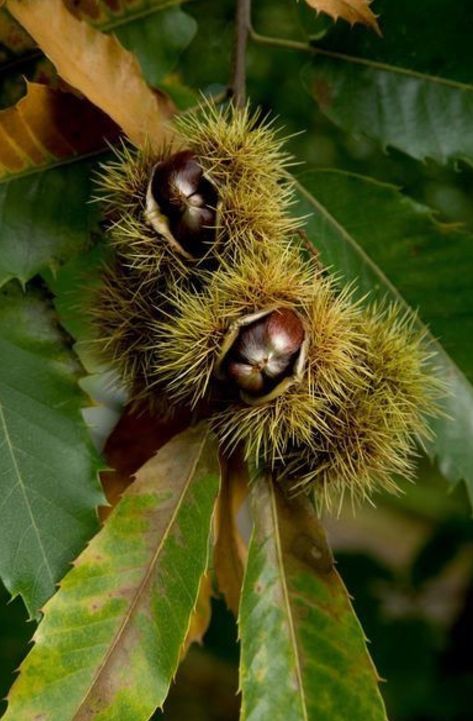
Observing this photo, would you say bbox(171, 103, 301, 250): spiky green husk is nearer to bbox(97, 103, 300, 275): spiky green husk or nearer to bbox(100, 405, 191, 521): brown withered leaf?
bbox(97, 103, 300, 275): spiky green husk

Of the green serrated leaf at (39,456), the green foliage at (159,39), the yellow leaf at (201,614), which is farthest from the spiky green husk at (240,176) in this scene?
the yellow leaf at (201,614)

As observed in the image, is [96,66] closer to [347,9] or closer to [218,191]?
[218,191]

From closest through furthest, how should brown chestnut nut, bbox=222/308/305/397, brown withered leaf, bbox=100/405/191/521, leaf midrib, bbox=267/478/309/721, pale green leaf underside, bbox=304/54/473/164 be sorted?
brown chestnut nut, bbox=222/308/305/397
leaf midrib, bbox=267/478/309/721
brown withered leaf, bbox=100/405/191/521
pale green leaf underside, bbox=304/54/473/164

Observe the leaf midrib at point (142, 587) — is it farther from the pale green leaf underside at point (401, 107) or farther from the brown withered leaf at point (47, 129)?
the pale green leaf underside at point (401, 107)

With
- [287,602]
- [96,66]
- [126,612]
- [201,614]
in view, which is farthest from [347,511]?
[96,66]

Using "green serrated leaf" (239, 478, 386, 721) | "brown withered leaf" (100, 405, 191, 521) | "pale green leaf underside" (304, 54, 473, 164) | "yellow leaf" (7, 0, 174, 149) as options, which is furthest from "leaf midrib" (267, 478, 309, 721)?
"pale green leaf underside" (304, 54, 473, 164)
